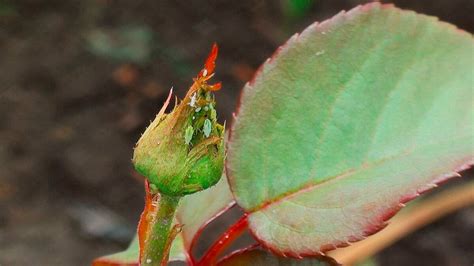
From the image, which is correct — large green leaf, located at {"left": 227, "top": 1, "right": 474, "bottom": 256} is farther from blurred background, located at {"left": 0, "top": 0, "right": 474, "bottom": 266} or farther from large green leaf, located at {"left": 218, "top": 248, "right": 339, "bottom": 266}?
blurred background, located at {"left": 0, "top": 0, "right": 474, "bottom": 266}

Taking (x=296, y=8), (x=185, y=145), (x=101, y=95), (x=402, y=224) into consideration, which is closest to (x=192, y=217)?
(x=185, y=145)

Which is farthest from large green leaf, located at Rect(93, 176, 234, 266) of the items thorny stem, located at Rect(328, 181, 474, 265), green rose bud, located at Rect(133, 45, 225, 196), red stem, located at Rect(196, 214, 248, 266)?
thorny stem, located at Rect(328, 181, 474, 265)

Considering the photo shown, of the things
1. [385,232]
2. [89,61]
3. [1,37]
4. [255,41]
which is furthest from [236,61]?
[385,232]

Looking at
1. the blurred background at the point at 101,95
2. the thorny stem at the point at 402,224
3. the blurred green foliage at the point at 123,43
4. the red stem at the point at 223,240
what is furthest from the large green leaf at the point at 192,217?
the blurred green foliage at the point at 123,43

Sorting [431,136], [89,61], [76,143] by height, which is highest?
[431,136]

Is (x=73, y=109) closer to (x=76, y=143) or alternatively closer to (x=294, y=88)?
(x=76, y=143)

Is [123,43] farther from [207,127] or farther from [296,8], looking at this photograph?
[207,127]
